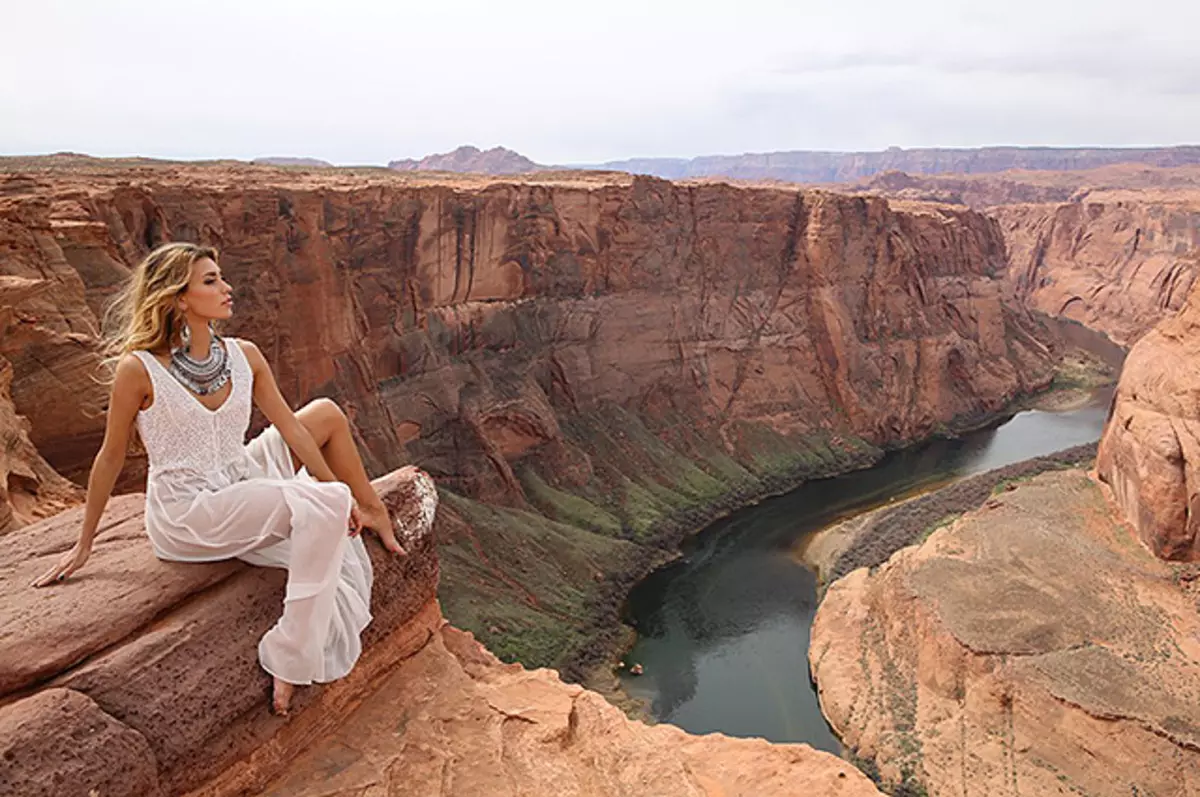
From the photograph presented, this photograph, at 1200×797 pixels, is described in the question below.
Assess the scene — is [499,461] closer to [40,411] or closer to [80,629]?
[40,411]

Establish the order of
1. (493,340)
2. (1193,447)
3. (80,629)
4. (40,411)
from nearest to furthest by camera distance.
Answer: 1. (80,629)
2. (40,411)
3. (1193,447)
4. (493,340)

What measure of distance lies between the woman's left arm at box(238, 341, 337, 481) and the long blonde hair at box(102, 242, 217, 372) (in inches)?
27.7

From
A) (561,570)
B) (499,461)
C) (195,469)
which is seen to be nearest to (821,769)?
(195,469)

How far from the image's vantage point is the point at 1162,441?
30453 mm

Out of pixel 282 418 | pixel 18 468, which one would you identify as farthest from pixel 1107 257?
pixel 282 418

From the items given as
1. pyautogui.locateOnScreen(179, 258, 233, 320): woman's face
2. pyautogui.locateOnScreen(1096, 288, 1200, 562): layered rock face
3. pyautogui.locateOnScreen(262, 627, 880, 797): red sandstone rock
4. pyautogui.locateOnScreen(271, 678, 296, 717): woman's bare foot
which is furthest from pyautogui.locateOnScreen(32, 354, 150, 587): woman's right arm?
pyautogui.locateOnScreen(1096, 288, 1200, 562): layered rock face

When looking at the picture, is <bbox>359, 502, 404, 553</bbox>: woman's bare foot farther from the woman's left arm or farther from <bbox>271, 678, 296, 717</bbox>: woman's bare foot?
<bbox>271, 678, 296, 717</bbox>: woman's bare foot

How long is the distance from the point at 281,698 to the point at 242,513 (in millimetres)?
1597

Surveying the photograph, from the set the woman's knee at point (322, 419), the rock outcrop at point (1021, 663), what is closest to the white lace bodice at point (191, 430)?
the woman's knee at point (322, 419)

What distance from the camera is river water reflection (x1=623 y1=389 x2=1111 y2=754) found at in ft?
95.3

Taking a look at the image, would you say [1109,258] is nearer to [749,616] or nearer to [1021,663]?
[749,616]

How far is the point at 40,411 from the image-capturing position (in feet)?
52.7

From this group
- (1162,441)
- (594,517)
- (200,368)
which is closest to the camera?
(200,368)

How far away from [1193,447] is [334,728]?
31981 millimetres
